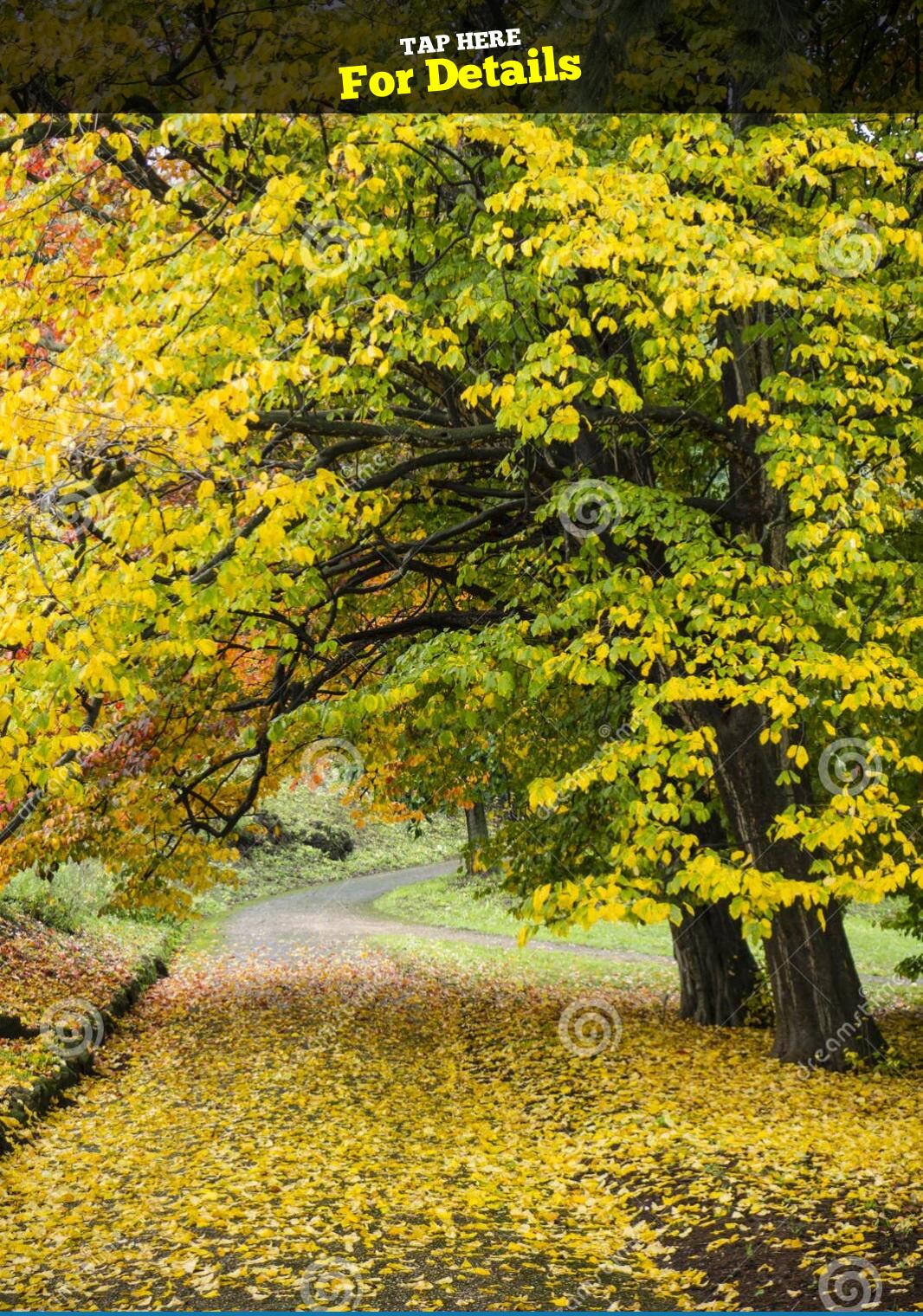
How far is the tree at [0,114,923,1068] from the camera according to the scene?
21.3ft

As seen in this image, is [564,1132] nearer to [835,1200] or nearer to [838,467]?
[835,1200]

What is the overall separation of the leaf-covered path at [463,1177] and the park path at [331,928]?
31.2 feet

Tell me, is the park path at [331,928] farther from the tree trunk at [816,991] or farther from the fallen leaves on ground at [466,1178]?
the tree trunk at [816,991]

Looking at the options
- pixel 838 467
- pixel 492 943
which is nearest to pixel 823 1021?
pixel 838 467

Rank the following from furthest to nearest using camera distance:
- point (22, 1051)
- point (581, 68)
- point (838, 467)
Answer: point (22, 1051) → point (581, 68) → point (838, 467)

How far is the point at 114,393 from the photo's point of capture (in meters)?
5.63

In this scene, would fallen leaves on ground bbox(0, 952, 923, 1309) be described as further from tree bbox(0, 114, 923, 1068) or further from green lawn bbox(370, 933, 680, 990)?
green lawn bbox(370, 933, 680, 990)

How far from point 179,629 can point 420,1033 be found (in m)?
8.86

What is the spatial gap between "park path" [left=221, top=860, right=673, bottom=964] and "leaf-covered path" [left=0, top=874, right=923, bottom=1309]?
31.2ft

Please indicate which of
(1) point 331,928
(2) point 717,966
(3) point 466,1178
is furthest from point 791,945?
(1) point 331,928

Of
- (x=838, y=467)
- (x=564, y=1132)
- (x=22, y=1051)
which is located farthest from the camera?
(x=22, y=1051)

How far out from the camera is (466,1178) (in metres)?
8.23

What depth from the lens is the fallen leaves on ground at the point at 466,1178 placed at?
6.18 metres

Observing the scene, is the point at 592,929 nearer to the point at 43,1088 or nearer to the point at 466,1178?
the point at 43,1088
